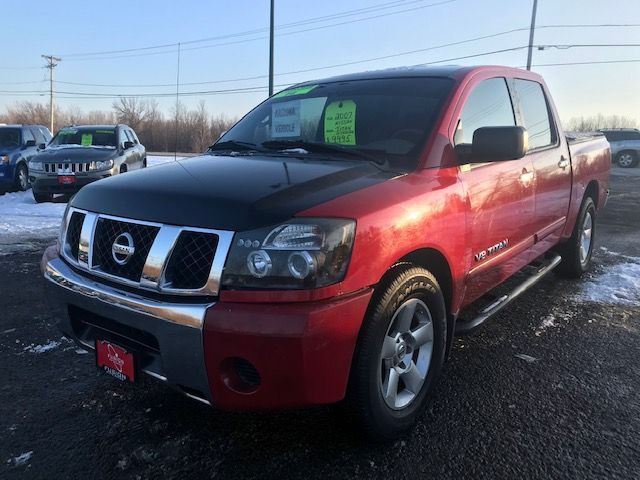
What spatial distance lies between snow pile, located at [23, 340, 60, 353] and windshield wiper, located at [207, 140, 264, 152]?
1.72 m

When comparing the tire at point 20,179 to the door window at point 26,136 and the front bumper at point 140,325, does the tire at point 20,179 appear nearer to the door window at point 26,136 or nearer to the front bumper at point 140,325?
the door window at point 26,136

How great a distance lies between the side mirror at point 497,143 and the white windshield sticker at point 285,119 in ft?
3.71

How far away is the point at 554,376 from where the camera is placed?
3.28 metres

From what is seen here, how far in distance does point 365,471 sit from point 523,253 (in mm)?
2241

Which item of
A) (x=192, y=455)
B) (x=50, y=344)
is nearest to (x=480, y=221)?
(x=192, y=455)

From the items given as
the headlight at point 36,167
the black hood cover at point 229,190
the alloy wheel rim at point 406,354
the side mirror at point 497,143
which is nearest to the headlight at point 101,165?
the headlight at point 36,167

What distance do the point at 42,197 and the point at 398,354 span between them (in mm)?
10720

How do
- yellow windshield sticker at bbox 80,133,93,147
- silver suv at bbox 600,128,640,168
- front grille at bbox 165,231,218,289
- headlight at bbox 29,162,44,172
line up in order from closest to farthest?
1. front grille at bbox 165,231,218,289
2. headlight at bbox 29,162,44,172
3. yellow windshield sticker at bbox 80,133,93,147
4. silver suv at bbox 600,128,640,168

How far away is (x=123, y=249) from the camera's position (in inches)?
92.5

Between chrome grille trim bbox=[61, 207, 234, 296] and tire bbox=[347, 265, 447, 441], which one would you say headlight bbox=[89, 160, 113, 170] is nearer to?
chrome grille trim bbox=[61, 207, 234, 296]

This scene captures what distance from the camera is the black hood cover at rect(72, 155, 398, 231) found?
216 centimetres

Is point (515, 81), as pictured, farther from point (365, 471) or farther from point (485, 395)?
point (365, 471)

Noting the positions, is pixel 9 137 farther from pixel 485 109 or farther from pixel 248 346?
pixel 248 346

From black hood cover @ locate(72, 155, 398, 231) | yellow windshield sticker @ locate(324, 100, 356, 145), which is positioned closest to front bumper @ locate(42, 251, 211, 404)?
black hood cover @ locate(72, 155, 398, 231)
